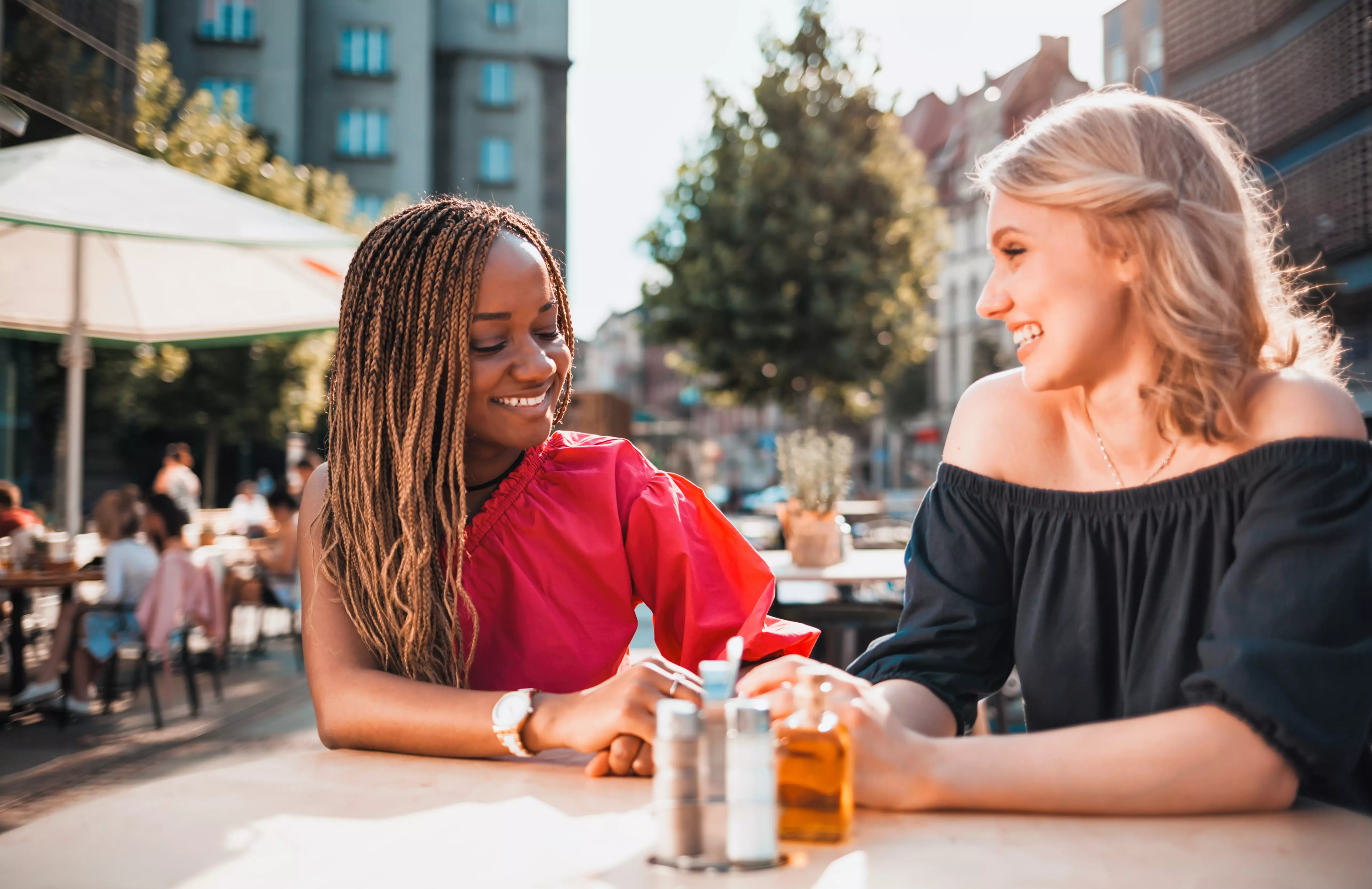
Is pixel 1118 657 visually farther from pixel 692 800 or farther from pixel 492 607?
pixel 492 607

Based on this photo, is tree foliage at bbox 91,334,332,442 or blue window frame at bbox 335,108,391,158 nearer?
tree foliage at bbox 91,334,332,442

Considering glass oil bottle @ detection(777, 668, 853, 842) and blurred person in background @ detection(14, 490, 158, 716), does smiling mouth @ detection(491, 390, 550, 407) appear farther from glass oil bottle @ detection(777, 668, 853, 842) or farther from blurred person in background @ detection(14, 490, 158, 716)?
blurred person in background @ detection(14, 490, 158, 716)

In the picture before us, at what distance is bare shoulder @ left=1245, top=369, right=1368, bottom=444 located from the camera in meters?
1.40

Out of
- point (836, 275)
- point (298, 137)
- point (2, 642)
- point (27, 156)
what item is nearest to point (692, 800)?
point (27, 156)

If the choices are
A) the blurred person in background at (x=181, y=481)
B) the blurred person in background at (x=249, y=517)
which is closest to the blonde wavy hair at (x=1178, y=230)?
the blurred person in background at (x=181, y=481)

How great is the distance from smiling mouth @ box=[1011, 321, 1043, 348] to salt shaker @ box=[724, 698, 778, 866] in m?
0.78

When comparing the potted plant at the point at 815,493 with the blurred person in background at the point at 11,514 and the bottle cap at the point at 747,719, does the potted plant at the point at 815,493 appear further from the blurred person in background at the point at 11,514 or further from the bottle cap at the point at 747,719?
the blurred person in background at the point at 11,514

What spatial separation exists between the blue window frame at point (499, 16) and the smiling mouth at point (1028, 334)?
106 ft

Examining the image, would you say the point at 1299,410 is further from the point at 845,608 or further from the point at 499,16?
the point at 499,16

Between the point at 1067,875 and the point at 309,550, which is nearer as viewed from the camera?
the point at 1067,875

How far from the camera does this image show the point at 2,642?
286 inches

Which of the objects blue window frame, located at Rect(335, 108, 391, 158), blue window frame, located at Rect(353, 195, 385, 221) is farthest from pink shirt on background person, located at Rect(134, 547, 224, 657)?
blue window frame, located at Rect(335, 108, 391, 158)

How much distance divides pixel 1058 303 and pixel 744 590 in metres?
0.71

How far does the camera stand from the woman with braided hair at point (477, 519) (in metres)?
1.67
